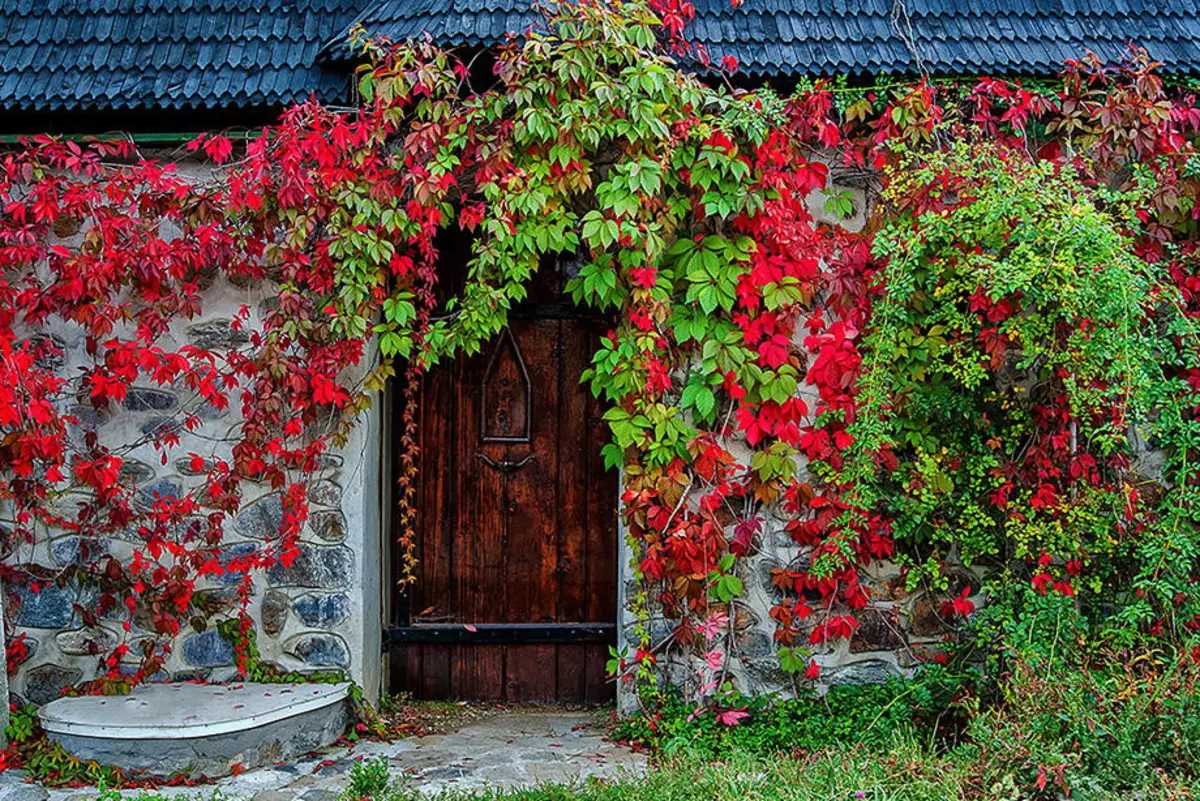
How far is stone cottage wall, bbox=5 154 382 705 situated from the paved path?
1.43 ft

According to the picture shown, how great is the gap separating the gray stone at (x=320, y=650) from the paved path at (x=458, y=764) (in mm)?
357

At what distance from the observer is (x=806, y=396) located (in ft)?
14.7

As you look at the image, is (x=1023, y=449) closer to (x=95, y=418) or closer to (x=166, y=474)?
(x=166, y=474)

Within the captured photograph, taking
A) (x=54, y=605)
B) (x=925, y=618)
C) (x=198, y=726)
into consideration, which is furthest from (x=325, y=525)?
(x=925, y=618)

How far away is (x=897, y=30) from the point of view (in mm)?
4492

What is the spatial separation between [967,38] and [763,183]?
3.60ft

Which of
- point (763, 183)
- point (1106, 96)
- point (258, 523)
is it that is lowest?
point (258, 523)

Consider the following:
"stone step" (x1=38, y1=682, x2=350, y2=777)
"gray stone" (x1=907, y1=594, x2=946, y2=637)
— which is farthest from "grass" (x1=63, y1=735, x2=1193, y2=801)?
"gray stone" (x1=907, y1=594, x2=946, y2=637)

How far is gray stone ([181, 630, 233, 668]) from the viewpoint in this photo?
4492 millimetres

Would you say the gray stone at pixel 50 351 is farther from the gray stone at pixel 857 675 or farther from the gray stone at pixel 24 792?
the gray stone at pixel 857 675

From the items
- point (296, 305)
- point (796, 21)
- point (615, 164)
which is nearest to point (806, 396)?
point (615, 164)

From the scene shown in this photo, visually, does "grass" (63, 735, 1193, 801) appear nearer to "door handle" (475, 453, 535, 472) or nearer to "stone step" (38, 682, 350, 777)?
"stone step" (38, 682, 350, 777)

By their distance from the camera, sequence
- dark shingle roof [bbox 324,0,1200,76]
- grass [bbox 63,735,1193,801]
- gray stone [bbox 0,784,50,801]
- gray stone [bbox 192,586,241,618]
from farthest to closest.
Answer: gray stone [bbox 192,586,241,618]
dark shingle roof [bbox 324,0,1200,76]
gray stone [bbox 0,784,50,801]
grass [bbox 63,735,1193,801]

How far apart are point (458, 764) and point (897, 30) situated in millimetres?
3456
